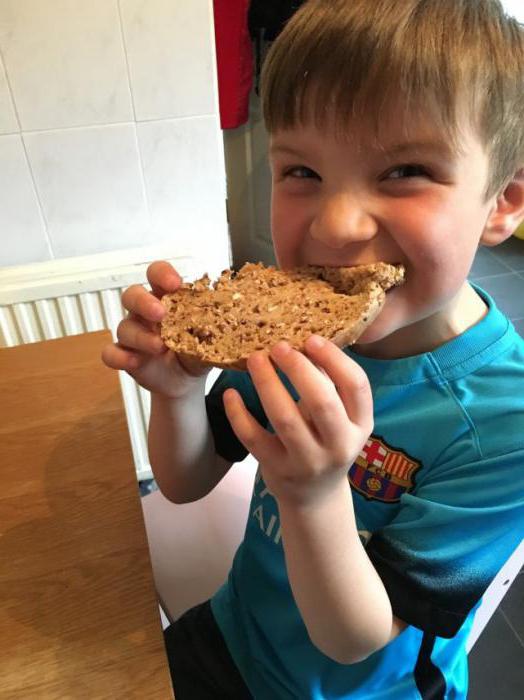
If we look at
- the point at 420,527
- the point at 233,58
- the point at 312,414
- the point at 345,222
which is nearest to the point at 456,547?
the point at 420,527

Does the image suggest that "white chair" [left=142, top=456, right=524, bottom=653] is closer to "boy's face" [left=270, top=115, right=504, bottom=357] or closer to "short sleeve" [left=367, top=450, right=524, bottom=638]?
"short sleeve" [left=367, top=450, right=524, bottom=638]

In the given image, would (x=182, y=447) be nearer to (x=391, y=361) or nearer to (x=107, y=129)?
(x=391, y=361)

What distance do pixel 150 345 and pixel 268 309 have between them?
155 millimetres

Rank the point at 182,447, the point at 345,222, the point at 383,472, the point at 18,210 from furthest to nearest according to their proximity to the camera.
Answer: the point at 18,210 < the point at 182,447 < the point at 383,472 < the point at 345,222

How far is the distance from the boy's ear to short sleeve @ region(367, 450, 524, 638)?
27cm

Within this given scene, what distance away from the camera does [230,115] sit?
2674 millimetres

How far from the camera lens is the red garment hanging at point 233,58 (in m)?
2.35

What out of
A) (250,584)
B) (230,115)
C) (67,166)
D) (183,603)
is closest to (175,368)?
(250,584)

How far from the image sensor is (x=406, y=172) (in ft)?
2.04

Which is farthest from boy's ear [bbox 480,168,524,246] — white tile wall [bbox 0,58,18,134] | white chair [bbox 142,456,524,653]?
white tile wall [bbox 0,58,18,134]

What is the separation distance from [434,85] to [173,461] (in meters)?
0.62

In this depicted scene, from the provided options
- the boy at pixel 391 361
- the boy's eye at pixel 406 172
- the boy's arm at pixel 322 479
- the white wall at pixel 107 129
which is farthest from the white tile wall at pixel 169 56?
the boy's arm at pixel 322 479

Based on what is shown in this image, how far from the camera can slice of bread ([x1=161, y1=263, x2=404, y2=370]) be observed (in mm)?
594

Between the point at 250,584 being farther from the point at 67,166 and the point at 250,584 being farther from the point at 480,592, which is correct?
the point at 67,166
